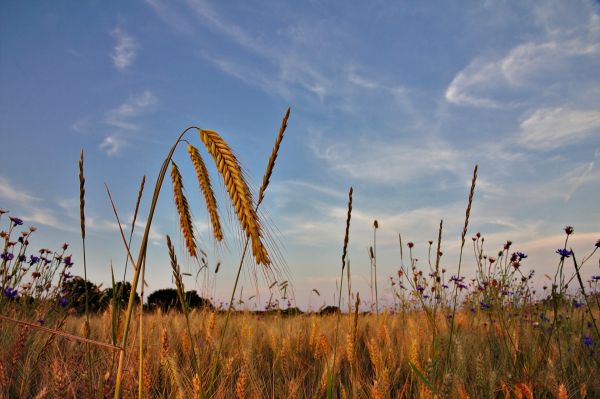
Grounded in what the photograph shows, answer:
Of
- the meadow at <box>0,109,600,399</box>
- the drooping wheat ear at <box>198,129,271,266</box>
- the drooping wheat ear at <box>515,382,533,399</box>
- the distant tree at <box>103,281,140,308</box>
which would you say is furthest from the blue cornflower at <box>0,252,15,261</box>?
the drooping wheat ear at <box>515,382,533,399</box>

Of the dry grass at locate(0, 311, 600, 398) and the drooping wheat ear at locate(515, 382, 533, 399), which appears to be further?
the dry grass at locate(0, 311, 600, 398)

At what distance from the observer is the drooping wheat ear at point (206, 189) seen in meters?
2.18

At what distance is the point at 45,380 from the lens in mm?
2740

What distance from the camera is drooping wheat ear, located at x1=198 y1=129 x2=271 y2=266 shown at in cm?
177

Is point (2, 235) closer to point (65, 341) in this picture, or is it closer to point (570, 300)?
point (65, 341)

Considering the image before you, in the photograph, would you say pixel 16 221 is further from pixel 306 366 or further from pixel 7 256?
pixel 306 366

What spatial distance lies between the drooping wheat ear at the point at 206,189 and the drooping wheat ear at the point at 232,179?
304mm

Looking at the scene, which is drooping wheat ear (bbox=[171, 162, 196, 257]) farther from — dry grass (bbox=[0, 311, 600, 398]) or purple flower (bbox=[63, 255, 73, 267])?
purple flower (bbox=[63, 255, 73, 267])

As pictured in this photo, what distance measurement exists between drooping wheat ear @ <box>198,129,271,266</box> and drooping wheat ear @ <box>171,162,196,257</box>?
30cm

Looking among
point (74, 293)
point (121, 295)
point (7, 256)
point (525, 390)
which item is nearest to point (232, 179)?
point (525, 390)

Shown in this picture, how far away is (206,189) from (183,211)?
169mm

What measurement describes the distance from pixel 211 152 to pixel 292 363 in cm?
222

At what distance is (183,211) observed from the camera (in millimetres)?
2230

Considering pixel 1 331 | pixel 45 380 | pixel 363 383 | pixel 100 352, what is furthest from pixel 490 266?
pixel 1 331
